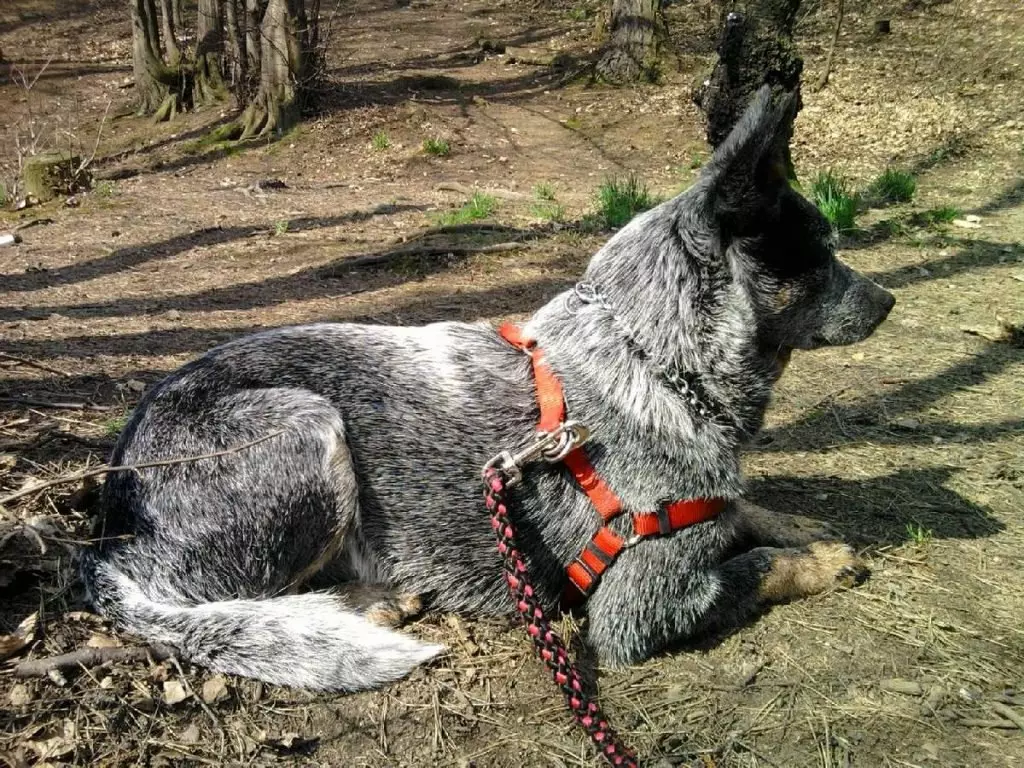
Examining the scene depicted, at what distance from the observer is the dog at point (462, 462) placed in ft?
10.1

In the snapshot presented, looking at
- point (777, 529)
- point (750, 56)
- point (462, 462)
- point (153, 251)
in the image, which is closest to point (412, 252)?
point (153, 251)

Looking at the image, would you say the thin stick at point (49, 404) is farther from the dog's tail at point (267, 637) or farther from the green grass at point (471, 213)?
the green grass at point (471, 213)

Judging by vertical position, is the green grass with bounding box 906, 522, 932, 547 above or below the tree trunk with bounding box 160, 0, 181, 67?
below

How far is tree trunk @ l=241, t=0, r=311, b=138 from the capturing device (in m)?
12.7

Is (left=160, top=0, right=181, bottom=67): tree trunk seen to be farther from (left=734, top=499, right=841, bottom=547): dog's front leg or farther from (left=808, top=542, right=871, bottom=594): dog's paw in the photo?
(left=808, top=542, right=871, bottom=594): dog's paw

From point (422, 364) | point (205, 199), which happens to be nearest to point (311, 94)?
point (205, 199)

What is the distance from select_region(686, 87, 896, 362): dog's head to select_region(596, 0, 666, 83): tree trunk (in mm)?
12539

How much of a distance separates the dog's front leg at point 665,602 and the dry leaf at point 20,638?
1.95 meters

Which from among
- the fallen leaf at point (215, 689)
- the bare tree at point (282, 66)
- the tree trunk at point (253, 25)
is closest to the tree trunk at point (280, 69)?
the bare tree at point (282, 66)

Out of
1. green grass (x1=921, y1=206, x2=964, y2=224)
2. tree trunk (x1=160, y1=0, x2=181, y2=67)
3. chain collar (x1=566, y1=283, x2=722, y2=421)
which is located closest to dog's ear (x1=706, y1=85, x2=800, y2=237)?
chain collar (x1=566, y1=283, x2=722, y2=421)

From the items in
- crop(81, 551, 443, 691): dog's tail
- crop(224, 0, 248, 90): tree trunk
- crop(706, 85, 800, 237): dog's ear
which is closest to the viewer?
crop(706, 85, 800, 237): dog's ear

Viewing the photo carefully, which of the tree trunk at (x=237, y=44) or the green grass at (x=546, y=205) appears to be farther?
the tree trunk at (x=237, y=44)

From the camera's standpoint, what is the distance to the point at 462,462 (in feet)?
10.9

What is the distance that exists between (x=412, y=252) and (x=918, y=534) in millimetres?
4961
